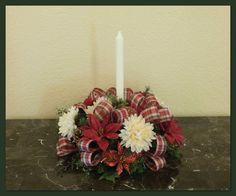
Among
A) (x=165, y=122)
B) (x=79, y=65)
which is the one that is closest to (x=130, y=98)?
(x=165, y=122)

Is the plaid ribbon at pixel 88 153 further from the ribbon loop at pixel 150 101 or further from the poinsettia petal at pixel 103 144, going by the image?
the ribbon loop at pixel 150 101

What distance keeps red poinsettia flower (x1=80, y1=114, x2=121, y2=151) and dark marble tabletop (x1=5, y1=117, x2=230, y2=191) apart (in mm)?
85

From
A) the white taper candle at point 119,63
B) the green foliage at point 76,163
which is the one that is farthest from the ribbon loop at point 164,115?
the green foliage at point 76,163

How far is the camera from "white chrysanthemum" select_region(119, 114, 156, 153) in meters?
0.95

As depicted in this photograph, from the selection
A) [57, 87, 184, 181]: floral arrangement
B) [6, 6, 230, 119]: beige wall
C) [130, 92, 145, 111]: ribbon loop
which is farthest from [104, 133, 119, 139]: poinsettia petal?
[6, 6, 230, 119]: beige wall

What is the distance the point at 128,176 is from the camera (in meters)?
0.98

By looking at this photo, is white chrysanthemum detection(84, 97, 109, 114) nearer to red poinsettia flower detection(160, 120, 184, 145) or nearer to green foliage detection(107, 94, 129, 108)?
green foliage detection(107, 94, 129, 108)

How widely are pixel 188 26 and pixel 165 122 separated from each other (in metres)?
0.30

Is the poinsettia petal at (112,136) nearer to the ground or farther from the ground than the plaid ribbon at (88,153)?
farther from the ground

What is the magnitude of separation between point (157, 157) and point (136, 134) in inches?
3.2

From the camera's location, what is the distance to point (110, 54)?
1203mm

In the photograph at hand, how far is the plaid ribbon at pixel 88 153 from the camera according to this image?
0.97 metres

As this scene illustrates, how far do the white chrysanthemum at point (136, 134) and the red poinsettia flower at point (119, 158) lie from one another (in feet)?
0.07

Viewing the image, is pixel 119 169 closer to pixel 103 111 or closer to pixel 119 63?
pixel 103 111
